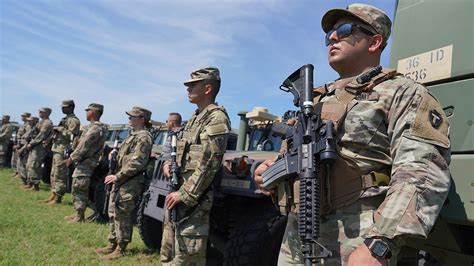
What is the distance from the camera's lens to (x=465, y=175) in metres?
1.91

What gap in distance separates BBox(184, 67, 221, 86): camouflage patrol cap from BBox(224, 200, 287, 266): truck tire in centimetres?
113

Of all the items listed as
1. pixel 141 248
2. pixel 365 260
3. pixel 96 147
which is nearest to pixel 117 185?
pixel 141 248

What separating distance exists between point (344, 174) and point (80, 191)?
19.3 ft

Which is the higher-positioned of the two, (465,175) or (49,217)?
(465,175)

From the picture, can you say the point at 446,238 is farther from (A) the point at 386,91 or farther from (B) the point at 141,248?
(B) the point at 141,248

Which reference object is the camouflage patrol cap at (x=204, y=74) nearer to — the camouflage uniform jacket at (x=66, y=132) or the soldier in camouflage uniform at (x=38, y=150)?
the camouflage uniform jacket at (x=66, y=132)

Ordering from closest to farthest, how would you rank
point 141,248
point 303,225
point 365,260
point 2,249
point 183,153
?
point 365,260 → point 303,225 → point 183,153 → point 2,249 → point 141,248

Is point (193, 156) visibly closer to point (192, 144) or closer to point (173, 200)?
point (192, 144)

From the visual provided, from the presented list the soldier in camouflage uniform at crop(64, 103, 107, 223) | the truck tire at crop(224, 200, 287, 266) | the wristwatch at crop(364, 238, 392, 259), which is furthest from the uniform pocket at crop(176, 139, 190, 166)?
the soldier in camouflage uniform at crop(64, 103, 107, 223)

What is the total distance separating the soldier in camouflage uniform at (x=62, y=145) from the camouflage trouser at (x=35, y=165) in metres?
1.60

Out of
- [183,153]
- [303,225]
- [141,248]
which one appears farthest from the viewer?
[141,248]

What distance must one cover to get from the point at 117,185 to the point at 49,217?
8.08 ft

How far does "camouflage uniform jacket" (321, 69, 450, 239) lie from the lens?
4.71ft

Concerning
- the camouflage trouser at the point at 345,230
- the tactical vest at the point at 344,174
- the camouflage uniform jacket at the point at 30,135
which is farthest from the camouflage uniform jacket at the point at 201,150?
the camouflage uniform jacket at the point at 30,135
